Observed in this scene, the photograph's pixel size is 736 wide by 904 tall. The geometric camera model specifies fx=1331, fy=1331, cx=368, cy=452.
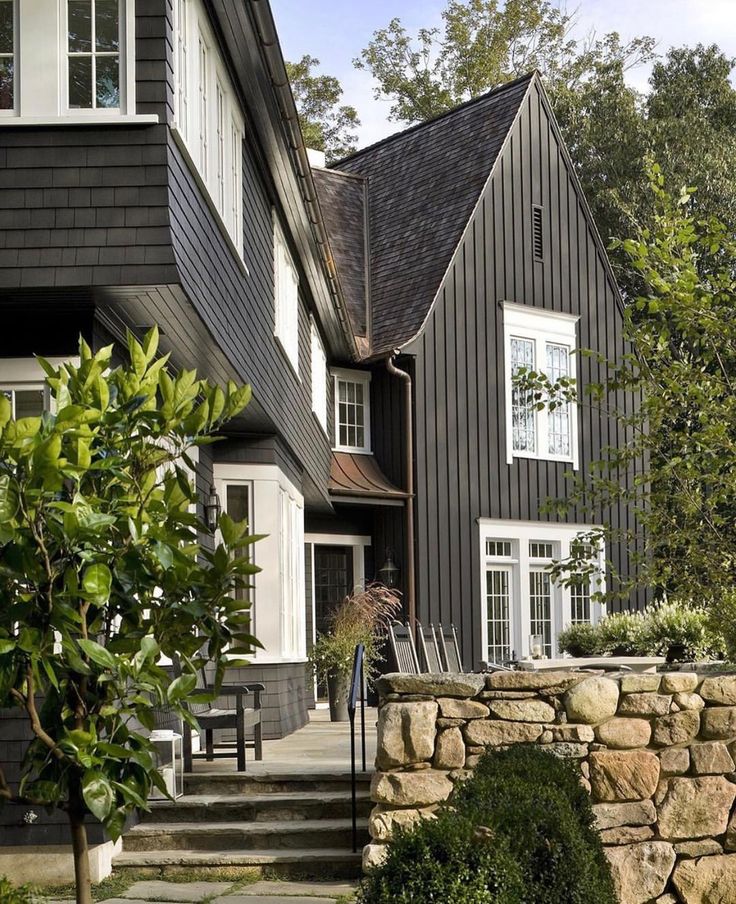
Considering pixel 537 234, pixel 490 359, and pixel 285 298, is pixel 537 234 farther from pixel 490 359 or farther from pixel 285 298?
pixel 285 298

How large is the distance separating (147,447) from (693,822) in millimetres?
4408

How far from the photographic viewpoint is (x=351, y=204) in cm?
2053

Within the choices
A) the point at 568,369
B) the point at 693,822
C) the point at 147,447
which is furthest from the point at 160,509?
the point at 568,369

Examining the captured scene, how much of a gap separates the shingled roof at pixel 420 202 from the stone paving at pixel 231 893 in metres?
10.5

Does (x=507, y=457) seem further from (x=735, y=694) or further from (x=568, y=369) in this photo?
(x=735, y=694)

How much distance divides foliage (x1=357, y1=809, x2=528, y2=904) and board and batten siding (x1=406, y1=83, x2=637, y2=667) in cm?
1209

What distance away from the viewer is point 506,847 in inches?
193

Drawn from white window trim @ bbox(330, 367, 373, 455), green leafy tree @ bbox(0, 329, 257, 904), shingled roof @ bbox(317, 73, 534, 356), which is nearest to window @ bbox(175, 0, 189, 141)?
green leafy tree @ bbox(0, 329, 257, 904)

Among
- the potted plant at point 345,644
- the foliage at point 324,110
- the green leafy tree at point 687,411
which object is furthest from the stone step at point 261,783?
the foliage at point 324,110

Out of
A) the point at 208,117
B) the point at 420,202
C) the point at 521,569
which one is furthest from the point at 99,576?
the point at 420,202

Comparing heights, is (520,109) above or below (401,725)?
above

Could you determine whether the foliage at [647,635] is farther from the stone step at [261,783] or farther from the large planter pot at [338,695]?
the stone step at [261,783]

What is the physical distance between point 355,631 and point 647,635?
11.7 feet

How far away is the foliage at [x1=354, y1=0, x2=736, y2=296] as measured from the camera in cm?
2777
